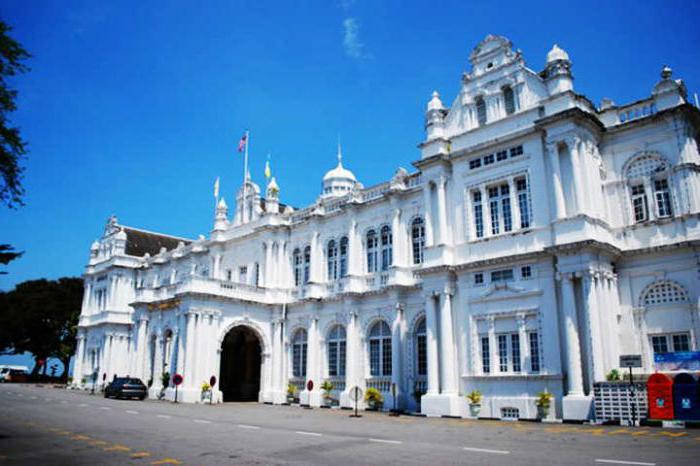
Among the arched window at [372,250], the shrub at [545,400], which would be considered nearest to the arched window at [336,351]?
the arched window at [372,250]

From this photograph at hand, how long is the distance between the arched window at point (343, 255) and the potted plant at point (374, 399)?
710 centimetres

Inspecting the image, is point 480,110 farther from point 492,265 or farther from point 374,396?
point 374,396

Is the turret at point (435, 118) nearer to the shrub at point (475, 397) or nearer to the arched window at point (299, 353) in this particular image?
the shrub at point (475, 397)

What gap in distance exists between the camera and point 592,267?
65.0ft

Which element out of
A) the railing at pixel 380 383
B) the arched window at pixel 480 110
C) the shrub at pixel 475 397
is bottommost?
the shrub at pixel 475 397

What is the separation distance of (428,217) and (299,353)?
12.8m

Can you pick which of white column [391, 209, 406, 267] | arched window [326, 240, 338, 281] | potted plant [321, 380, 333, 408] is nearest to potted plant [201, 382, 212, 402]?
potted plant [321, 380, 333, 408]

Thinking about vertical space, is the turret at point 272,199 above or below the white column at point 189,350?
above

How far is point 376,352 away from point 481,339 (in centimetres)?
743

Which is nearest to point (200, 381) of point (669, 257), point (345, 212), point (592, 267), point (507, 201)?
point (345, 212)

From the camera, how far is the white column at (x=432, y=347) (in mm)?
23438

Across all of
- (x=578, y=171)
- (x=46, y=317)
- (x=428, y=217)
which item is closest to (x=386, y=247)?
(x=428, y=217)

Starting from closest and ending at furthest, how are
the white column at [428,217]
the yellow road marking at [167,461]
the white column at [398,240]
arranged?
1. the yellow road marking at [167,461]
2. the white column at [428,217]
3. the white column at [398,240]

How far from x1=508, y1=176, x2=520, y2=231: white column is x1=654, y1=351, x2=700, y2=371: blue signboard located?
7.05 m
